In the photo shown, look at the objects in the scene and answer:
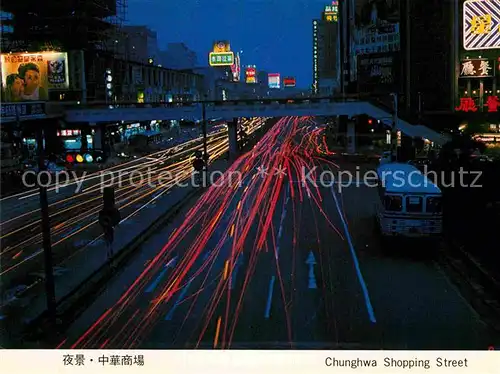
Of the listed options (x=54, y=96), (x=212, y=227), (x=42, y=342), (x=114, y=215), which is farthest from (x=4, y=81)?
(x=42, y=342)

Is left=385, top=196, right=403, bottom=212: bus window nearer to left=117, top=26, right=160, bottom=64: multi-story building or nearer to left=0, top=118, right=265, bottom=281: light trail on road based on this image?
left=0, top=118, right=265, bottom=281: light trail on road

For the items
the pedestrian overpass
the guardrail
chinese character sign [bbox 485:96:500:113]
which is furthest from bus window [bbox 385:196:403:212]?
chinese character sign [bbox 485:96:500:113]

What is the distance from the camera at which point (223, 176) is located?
1320 inches

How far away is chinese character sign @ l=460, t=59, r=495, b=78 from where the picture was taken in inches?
1527

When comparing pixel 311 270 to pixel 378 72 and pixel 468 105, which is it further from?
pixel 378 72

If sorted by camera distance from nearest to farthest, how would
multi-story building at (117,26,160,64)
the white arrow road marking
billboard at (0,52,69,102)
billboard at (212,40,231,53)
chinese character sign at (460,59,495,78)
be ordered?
the white arrow road marking < chinese character sign at (460,59,495,78) < billboard at (0,52,69,102) < multi-story building at (117,26,160,64) < billboard at (212,40,231,53)

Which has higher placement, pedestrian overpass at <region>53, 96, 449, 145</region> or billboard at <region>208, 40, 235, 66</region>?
billboard at <region>208, 40, 235, 66</region>

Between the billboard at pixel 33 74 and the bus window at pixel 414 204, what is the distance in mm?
38966

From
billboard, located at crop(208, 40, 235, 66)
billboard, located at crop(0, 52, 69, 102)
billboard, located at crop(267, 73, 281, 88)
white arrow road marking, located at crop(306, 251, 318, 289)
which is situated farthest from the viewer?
billboard, located at crop(267, 73, 281, 88)

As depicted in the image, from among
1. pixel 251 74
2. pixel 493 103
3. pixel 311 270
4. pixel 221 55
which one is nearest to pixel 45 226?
pixel 311 270

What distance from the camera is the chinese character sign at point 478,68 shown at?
1527 inches

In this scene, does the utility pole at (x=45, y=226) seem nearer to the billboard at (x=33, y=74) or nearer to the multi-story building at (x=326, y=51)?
the billboard at (x=33, y=74)

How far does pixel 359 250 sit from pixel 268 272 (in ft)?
10.9

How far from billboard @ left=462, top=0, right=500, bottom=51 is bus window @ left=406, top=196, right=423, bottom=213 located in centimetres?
1398
